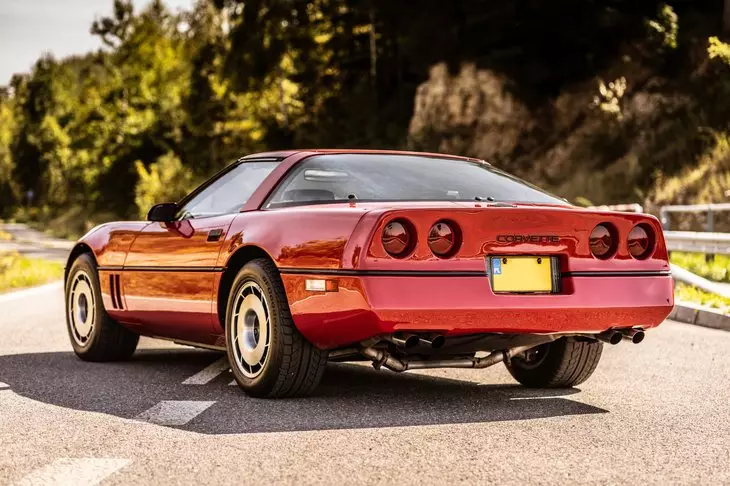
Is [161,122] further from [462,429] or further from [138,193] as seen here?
[462,429]

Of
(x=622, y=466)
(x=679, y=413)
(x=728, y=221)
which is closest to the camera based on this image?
(x=622, y=466)

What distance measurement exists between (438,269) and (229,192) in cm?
201

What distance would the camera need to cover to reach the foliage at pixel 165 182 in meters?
56.0

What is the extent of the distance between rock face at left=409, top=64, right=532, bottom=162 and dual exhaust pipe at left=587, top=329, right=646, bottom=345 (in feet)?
88.4

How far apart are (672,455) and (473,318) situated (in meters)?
1.24

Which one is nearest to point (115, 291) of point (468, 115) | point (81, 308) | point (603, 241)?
point (81, 308)

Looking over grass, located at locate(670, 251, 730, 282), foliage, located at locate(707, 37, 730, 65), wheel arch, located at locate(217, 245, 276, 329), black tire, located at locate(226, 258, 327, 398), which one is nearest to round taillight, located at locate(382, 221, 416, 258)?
black tire, located at locate(226, 258, 327, 398)

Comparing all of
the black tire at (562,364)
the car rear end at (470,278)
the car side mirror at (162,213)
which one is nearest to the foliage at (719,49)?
the black tire at (562,364)

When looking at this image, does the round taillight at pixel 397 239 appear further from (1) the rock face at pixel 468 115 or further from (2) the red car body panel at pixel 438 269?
(1) the rock face at pixel 468 115

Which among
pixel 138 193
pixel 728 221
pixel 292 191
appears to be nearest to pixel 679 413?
pixel 292 191

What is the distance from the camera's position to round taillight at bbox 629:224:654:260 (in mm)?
6367

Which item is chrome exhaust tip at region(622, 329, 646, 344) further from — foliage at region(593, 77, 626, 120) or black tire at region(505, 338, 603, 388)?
foliage at region(593, 77, 626, 120)

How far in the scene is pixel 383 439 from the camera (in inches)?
205

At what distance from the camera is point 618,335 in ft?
20.7
